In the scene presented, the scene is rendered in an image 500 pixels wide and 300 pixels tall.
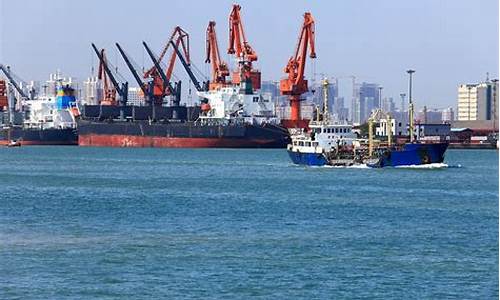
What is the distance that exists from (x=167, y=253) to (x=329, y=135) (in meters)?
41.9

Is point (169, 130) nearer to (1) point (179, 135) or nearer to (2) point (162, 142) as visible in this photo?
(1) point (179, 135)

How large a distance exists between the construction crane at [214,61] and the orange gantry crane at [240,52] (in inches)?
140

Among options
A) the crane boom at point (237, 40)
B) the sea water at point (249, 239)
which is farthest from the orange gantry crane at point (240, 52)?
the sea water at point (249, 239)

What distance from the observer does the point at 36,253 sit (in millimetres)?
27844

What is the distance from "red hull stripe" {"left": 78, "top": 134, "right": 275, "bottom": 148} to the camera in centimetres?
10843

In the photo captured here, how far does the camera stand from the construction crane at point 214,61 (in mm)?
118812

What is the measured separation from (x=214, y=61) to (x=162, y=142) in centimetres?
1075

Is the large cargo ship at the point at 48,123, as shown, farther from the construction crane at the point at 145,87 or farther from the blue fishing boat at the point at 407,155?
the blue fishing boat at the point at 407,155

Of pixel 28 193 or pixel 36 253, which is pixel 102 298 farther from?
pixel 28 193

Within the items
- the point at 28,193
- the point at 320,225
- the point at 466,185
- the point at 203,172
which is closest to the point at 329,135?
the point at 203,172

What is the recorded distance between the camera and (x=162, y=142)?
378ft

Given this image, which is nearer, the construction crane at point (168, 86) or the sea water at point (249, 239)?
the sea water at point (249, 239)

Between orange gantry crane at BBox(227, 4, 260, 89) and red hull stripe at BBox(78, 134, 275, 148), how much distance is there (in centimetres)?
666

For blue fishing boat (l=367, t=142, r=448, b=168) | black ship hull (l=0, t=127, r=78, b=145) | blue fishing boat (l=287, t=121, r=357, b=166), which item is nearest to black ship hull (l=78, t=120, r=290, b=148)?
black ship hull (l=0, t=127, r=78, b=145)
